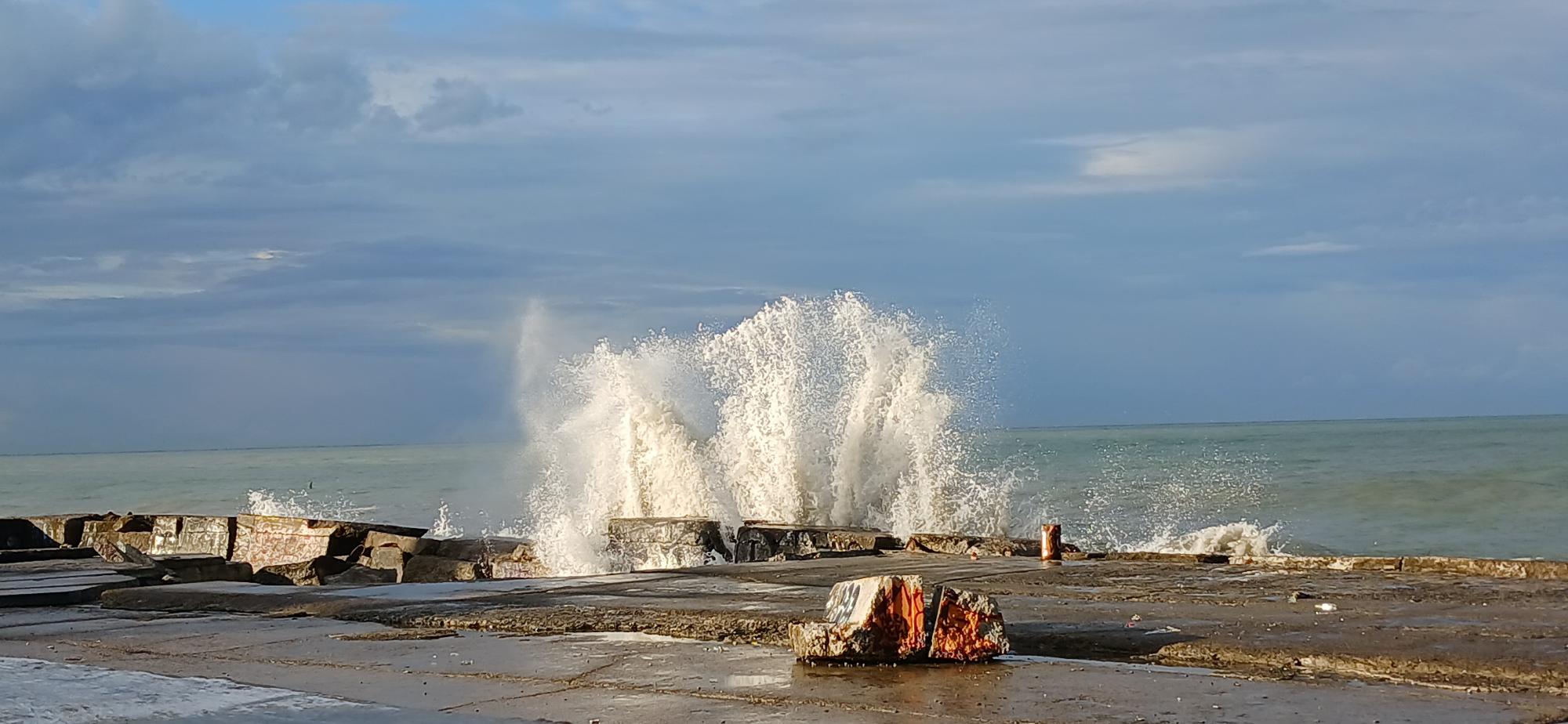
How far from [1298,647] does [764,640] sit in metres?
2.38

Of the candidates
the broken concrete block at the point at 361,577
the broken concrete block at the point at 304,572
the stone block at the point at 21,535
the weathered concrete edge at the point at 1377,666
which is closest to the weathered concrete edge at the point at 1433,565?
the weathered concrete edge at the point at 1377,666

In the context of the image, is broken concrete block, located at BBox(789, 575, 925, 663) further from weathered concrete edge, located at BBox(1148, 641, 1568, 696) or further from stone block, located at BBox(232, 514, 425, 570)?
stone block, located at BBox(232, 514, 425, 570)

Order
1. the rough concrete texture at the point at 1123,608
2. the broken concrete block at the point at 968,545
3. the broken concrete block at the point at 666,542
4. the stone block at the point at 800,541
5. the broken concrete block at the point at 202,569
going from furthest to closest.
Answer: the broken concrete block at the point at 666,542, the broken concrete block at the point at 202,569, the stone block at the point at 800,541, the broken concrete block at the point at 968,545, the rough concrete texture at the point at 1123,608

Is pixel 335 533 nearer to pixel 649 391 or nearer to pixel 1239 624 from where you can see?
pixel 649 391

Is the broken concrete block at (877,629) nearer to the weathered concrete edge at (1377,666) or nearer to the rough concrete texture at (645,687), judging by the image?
the rough concrete texture at (645,687)

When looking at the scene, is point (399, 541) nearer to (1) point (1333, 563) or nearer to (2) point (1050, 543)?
(2) point (1050, 543)

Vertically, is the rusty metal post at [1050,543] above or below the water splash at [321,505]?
below

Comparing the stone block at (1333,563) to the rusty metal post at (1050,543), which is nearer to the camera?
the stone block at (1333,563)

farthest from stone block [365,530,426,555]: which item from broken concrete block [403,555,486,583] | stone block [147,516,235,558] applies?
stone block [147,516,235,558]

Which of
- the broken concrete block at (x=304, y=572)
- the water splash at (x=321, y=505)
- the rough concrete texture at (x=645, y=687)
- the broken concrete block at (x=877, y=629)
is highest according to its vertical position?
the water splash at (x=321, y=505)

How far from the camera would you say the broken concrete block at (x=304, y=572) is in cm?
1506

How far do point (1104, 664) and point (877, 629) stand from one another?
0.93 metres

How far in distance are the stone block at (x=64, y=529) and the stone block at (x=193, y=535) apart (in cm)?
107

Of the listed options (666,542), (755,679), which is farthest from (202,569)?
(755,679)
